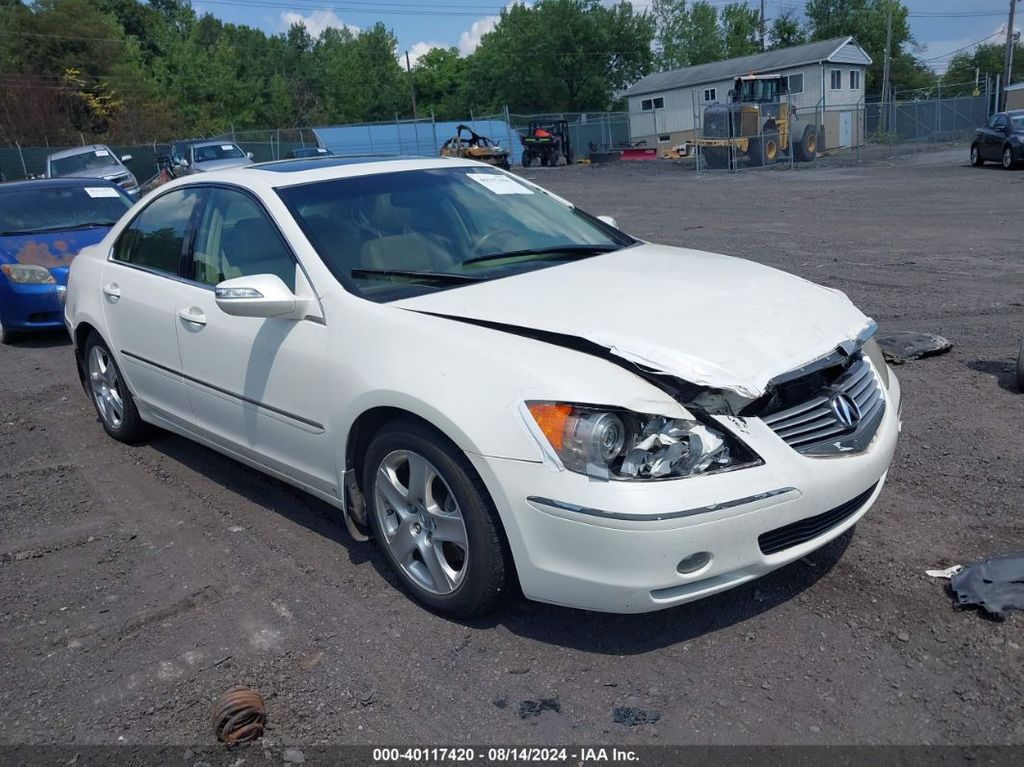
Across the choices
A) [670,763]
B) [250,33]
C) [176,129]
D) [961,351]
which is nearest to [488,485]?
[670,763]

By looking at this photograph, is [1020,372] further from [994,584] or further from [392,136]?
[392,136]

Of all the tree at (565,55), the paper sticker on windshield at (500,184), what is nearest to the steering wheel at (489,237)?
the paper sticker on windshield at (500,184)

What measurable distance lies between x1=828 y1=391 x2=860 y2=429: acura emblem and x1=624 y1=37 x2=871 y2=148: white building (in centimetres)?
3695

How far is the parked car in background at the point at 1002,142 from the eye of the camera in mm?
22531

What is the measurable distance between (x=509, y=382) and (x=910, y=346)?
14.2 ft

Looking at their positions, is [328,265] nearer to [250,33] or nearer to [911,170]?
[911,170]

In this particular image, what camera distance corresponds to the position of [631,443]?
2918mm

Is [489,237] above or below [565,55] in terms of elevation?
below

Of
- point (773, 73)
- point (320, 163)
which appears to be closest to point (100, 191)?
point (320, 163)

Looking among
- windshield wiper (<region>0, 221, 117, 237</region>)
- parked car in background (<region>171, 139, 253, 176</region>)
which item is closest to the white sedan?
windshield wiper (<region>0, 221, 117, 237</region>)

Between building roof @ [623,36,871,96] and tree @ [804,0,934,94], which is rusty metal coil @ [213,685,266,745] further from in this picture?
tree @ [804,0,934,94]

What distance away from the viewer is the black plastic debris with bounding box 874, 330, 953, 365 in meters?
6.25

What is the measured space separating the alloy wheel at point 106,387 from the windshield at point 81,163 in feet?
56.4

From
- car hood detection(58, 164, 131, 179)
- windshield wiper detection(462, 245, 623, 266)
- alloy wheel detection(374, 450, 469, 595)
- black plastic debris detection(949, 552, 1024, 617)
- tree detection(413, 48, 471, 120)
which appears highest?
tree detection(413, 48, 471, 120)
